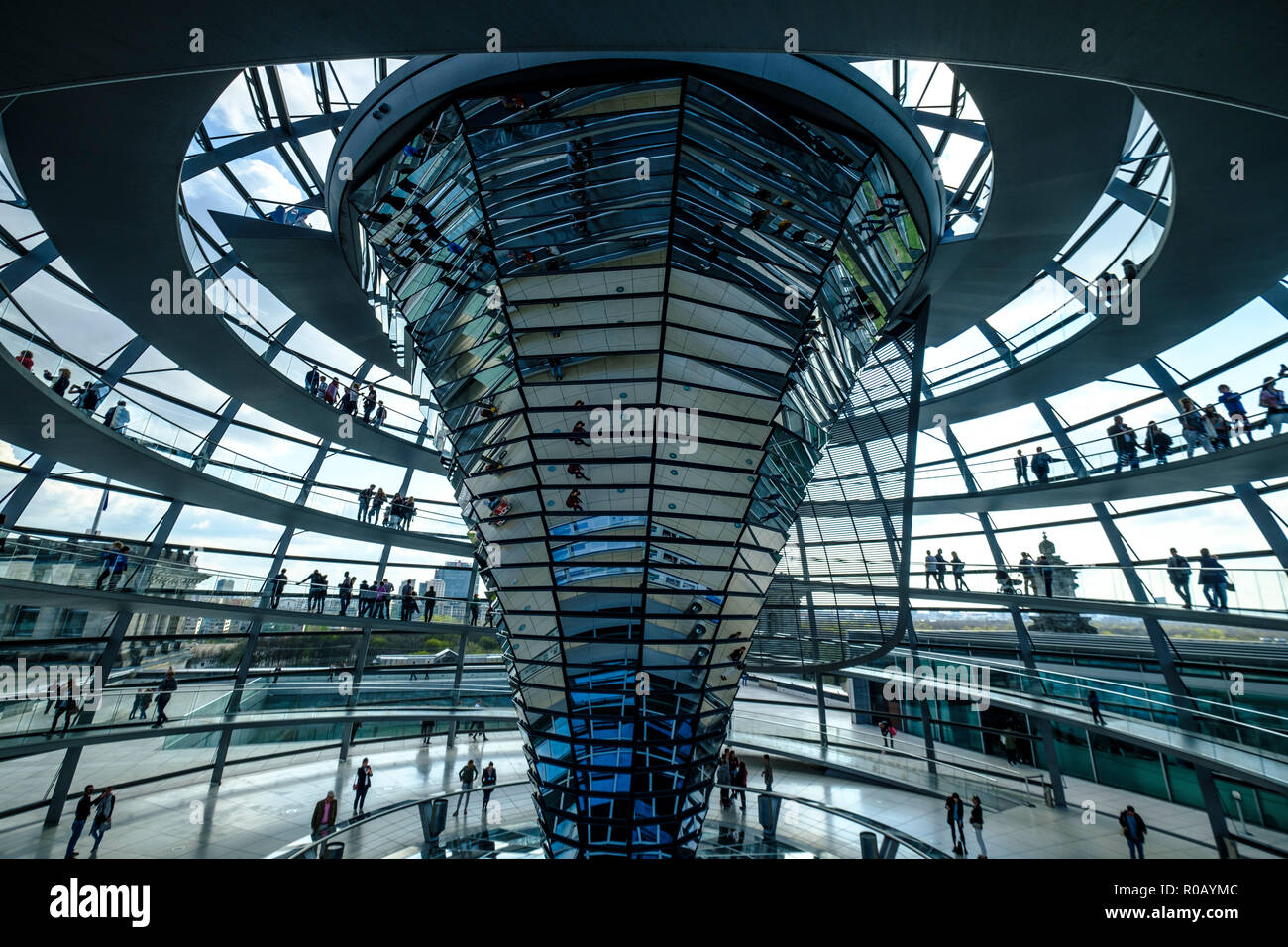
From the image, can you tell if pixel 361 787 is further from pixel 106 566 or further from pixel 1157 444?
pixel 1157 444

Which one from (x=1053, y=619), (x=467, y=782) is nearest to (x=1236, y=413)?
(x=1053, y=619)

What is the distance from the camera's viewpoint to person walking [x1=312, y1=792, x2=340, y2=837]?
16.0 m

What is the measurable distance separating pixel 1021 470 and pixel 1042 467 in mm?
829

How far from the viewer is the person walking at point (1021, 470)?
19.6m

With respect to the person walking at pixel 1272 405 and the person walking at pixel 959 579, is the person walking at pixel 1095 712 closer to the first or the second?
the person walking at pixel 959 579

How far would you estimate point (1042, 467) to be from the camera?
18.9m

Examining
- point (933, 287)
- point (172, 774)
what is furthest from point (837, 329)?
point (172, 774)

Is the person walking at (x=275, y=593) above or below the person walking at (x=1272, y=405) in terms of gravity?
below

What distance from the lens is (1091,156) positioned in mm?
10992
